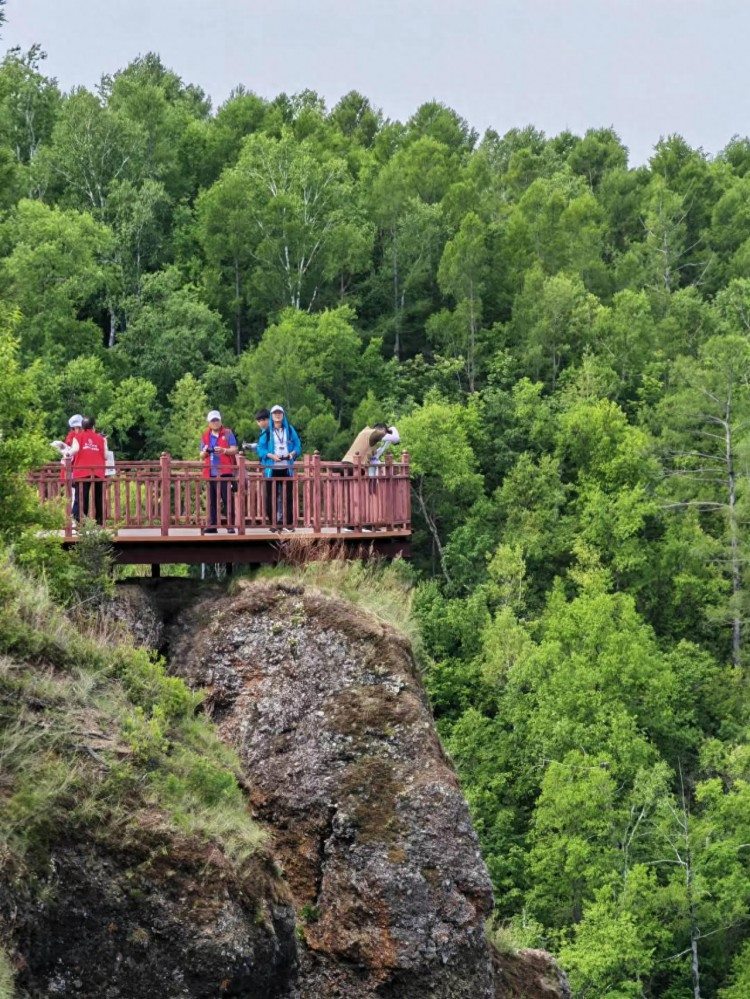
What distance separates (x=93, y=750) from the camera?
56.6 feet

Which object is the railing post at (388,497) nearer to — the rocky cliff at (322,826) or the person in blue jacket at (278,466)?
the person in blue jacket at (278,466)

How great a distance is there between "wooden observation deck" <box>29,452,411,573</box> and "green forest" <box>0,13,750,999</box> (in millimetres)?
26515

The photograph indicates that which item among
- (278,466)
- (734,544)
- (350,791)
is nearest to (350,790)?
(350,791)

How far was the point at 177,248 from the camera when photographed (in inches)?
3068

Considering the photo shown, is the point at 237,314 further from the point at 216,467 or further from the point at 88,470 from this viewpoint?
the point at 88,470

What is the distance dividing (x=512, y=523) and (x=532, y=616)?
14.1ft

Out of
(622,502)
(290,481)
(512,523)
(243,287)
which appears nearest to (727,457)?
(622,502)

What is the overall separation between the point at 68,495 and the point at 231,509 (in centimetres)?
201

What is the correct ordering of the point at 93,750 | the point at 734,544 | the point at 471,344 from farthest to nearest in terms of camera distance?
the point at 471,344
the point at 734,544
the point at 93,750

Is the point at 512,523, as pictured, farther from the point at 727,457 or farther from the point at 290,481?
the point at 290,481

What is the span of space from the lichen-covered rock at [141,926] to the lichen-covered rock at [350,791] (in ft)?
7.90

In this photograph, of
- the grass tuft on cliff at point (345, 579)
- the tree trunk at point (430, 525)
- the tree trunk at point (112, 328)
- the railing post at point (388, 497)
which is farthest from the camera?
the tree trunk at point (112, 328)

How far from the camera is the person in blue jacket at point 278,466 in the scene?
22.7m

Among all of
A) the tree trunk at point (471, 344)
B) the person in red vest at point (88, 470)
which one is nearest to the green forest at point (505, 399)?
the tree trunk at point (471, 344)
